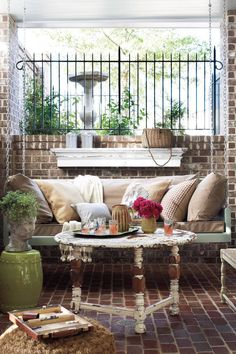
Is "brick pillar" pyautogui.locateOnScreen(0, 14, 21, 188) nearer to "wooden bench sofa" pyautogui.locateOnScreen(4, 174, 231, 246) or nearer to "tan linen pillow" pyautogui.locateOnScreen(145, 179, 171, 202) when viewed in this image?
"wooden bench sofa" pyautogui.locateOnScreen(4, 174, 231, 246)

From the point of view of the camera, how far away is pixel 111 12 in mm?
6492

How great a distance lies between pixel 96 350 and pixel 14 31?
515 centimetres

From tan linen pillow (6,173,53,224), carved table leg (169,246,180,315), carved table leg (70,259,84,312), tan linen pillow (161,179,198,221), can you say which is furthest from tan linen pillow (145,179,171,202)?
carved table leg (70,259,84,312)

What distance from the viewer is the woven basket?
6.41 m

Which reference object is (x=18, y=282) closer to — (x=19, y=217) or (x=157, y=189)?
(x=19, y=217)

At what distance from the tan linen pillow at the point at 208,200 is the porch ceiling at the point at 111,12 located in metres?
2.10

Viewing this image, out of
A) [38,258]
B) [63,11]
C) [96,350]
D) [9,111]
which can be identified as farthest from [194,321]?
[63,11]

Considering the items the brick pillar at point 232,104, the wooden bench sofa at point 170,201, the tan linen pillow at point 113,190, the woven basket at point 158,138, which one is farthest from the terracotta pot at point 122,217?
the brick pillar at point 232,104

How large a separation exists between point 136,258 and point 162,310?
0.81 metres

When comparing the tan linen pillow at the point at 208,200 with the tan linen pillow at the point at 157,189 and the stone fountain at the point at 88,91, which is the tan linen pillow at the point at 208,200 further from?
the stone fountain at the point at 88,91

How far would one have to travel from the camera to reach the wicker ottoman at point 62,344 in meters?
2.45

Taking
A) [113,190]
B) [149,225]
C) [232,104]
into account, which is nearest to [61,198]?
[113,190]

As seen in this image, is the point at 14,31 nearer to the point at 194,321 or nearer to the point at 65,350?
the point at 194,321

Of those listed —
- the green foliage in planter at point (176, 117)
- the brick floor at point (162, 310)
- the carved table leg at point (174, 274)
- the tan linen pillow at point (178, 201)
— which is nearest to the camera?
the brick floor at point (162, 310)
